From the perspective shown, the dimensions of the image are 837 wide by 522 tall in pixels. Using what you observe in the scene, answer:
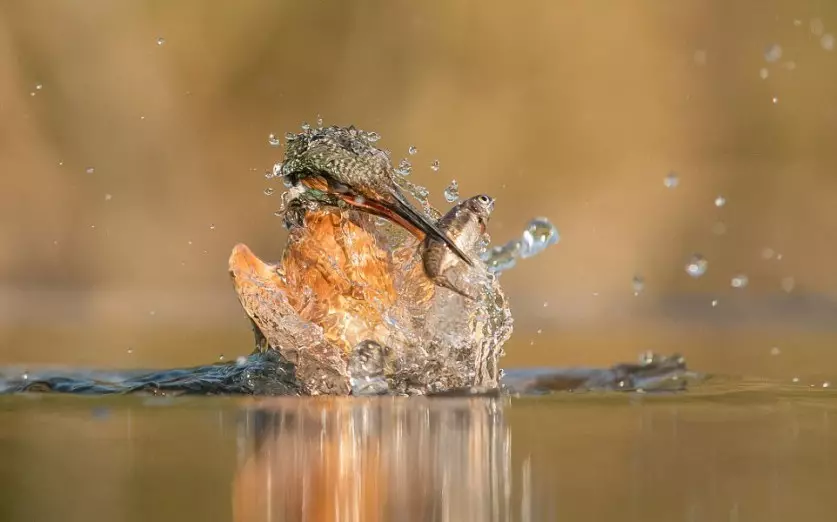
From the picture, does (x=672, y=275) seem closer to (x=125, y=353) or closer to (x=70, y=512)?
(x=125, y=353)

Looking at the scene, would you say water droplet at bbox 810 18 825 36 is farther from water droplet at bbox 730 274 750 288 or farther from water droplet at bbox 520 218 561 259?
water droplet at bbox 520 218 561 259

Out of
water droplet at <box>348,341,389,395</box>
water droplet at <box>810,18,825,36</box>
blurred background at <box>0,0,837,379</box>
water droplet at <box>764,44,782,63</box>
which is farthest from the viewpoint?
water droplet at <box>764,44,782,63</box>

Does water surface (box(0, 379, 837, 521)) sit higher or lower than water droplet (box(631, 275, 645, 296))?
lower

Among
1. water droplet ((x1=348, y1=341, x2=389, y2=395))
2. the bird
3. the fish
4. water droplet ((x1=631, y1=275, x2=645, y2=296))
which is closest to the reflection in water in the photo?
water droplet ((x1=348, y1=341, x2=389, y2=395))

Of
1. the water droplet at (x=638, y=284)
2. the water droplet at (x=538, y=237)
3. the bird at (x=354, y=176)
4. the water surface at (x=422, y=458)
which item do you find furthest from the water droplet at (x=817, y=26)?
the bird at (x=354, y=176)

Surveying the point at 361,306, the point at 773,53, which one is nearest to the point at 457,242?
the point at 361,306
